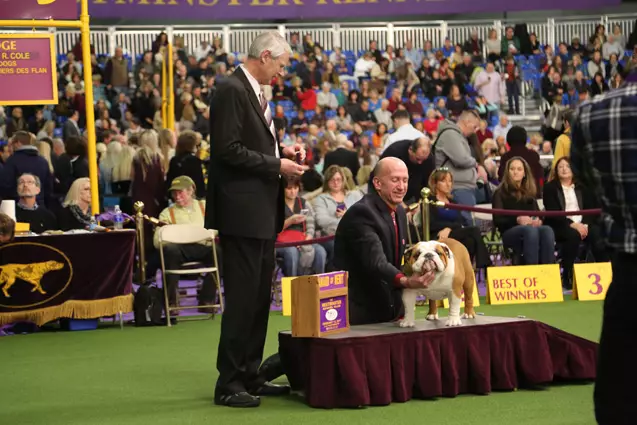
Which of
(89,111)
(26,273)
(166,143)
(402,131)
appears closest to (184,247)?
(89,111)

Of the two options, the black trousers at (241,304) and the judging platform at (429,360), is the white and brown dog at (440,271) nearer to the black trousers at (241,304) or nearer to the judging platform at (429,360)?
the judging platform at (429,360)

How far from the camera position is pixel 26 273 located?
368 inches

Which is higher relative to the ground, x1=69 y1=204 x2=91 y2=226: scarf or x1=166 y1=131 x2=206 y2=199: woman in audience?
x1=166 y1=131 x2=206 y2=199: woman in audience

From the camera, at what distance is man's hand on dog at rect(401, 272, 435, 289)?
6.02 meters

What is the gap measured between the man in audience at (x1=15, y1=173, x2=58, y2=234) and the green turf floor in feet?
4.20

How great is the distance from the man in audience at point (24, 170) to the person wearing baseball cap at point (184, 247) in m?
1.94

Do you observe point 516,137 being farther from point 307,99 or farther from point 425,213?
point 307,99

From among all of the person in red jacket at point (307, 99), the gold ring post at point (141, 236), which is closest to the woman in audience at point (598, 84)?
the person in red jacket at point (307, 99)

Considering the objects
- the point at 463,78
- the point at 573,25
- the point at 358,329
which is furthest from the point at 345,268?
the point at 573,25

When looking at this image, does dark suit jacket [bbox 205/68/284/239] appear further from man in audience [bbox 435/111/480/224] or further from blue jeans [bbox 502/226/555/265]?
man in audience [bbox 435/111/480/224]

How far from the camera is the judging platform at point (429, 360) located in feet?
19.7

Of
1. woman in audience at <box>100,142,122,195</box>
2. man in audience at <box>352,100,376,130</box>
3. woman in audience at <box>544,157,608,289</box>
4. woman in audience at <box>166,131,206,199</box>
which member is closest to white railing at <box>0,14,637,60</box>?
man in audience at <box>352,100,376,130</box>

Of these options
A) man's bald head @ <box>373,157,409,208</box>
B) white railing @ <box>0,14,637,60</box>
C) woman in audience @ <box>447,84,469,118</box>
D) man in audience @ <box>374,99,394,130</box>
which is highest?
white railing @ <box>0,14,637,60</box>

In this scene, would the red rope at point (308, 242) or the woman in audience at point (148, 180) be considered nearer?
the red rope at point (308, 242)
